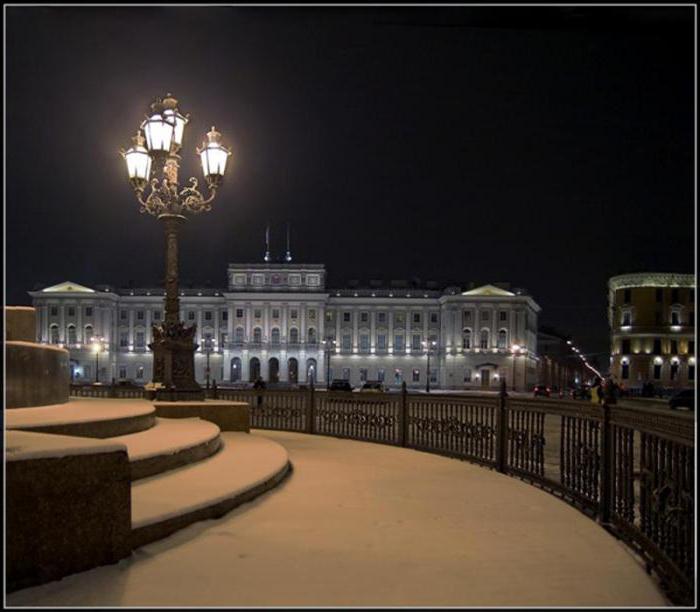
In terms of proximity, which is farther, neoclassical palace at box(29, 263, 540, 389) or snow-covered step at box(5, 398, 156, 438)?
neoclassical palace at box(29, 263, 540, 389)

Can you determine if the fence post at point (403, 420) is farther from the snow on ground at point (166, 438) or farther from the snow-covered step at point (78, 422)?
the snow-covered step at point (78, 422)

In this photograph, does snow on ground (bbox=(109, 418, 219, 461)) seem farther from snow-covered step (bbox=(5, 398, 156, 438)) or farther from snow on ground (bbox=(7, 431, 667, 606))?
snow on ground (bbox=(7, 431, 667, 606))

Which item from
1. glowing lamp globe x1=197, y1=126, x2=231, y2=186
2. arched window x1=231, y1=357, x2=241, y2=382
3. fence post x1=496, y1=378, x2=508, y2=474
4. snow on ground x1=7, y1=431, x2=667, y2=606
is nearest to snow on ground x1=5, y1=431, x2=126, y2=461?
snow on ground x1=7, y1=431, x2=667, y2=606

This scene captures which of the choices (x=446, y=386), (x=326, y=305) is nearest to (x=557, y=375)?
(x=446, y=386)

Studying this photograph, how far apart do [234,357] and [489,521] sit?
A: 96.4 m

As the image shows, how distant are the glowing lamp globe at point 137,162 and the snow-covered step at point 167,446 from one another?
5.06m

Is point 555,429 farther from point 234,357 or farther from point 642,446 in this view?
point 234,357

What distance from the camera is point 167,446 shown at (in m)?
7.04

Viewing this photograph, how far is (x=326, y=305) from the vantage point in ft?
337

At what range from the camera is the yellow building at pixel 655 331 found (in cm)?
7719

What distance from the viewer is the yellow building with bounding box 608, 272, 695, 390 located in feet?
253

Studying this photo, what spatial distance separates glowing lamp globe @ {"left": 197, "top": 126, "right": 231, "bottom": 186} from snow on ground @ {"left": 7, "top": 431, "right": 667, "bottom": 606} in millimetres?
7214

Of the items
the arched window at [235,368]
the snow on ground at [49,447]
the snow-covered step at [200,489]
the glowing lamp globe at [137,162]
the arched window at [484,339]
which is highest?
the glowing lamp globe at [137,162]

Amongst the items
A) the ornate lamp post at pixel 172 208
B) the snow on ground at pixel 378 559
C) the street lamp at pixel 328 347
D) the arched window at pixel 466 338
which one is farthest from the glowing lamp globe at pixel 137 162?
the arched window at pixel 466 338
